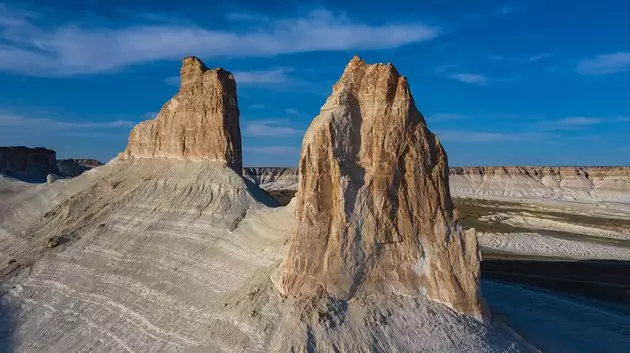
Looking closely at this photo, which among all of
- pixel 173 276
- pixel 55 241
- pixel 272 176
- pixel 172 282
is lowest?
pixel 172 282

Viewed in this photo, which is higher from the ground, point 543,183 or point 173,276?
point 543,183

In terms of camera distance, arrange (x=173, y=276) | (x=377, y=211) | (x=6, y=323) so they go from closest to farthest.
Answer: (x=377, y=211) → (x=173, y=276) → (x=6, y=323)

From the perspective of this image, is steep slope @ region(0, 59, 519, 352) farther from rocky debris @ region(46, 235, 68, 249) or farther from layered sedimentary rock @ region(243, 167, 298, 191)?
layered sedimentary rock @ region(243, 167, 298, 191)

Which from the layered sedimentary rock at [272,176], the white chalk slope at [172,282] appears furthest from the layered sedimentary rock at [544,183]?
the white chalk slope at [172,282]

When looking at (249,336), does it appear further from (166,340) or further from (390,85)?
(390,85)

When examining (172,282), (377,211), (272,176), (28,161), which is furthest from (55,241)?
(272,176)

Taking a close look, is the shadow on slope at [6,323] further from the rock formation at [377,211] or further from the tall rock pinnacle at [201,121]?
the rock formation at [377,211]

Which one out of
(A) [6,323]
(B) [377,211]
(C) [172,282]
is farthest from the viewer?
(A) [6,323]

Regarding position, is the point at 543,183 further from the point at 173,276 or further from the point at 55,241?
the point at 173,276
